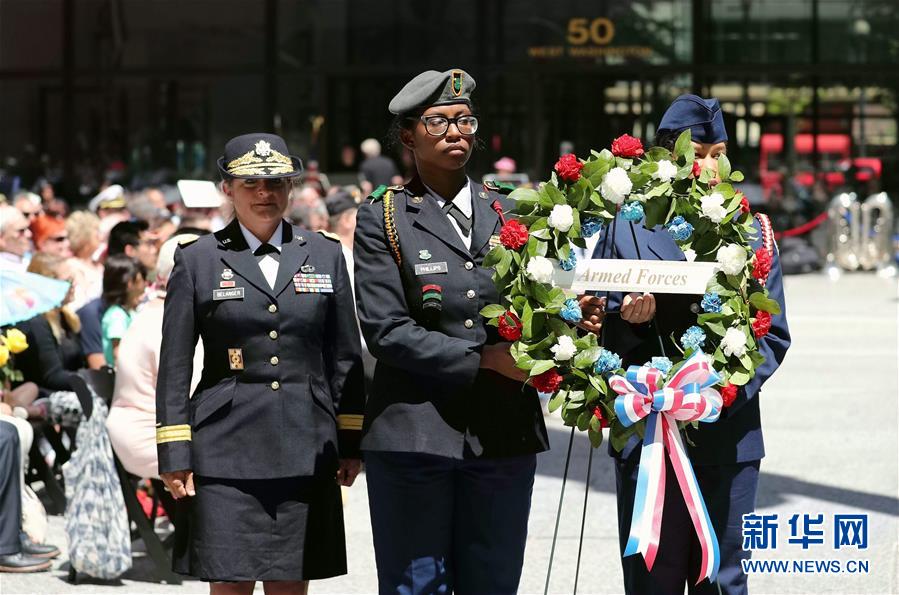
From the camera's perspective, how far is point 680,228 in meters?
4.26

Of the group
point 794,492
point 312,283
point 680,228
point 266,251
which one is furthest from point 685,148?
point 794,492

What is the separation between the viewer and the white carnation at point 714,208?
4211 millimetres

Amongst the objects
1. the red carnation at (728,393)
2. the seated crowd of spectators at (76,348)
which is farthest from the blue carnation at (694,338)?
the seated crowd of spectators at (76,348)

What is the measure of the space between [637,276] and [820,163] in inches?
782

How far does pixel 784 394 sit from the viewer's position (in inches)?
474

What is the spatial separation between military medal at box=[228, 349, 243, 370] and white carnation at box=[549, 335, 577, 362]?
110 centimetres

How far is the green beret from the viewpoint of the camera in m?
4.31

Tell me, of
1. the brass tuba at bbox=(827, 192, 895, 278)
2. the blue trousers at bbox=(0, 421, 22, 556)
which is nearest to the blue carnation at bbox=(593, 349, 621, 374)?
the blue trousers at bbox=(0, 421, 22, 556)

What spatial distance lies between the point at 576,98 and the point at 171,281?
18.6m

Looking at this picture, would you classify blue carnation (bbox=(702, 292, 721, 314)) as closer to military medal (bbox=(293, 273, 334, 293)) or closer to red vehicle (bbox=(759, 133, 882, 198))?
military medal (bbox=(293, 273, 334, 293))

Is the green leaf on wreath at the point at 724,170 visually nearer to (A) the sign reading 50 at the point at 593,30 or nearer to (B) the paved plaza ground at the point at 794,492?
(B) the paved plaza ground at the point at 794,492

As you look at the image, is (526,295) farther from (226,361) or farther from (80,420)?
(80,420)

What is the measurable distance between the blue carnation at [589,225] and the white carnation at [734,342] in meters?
0.48

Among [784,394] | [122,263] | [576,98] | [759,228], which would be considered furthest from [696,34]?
[759,228]
